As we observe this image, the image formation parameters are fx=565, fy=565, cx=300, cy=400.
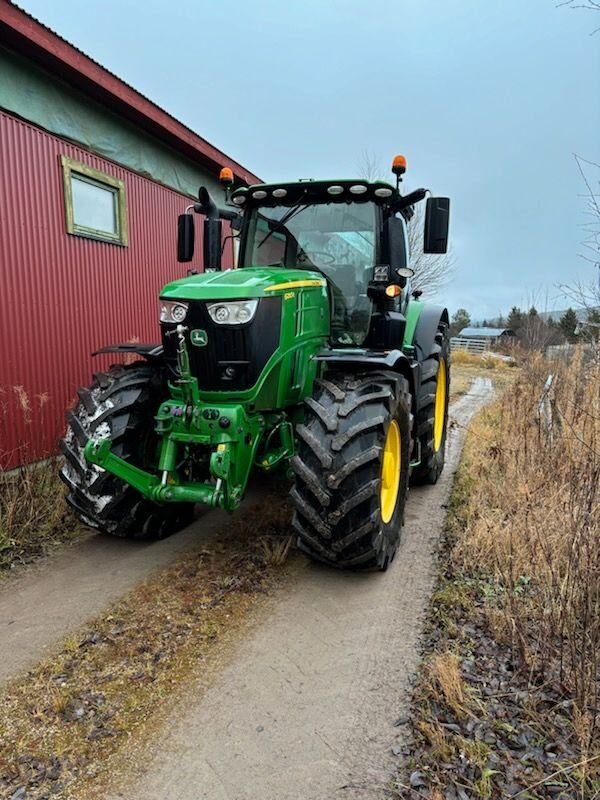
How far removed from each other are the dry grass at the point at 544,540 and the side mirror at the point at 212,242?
2867 mm

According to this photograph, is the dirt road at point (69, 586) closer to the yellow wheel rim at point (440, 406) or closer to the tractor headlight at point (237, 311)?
the tractor headlight at point (237, 311)

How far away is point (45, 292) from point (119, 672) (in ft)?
13.0

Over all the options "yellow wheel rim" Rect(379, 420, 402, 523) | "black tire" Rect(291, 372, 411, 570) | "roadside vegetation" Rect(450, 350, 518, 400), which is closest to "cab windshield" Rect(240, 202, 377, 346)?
"yellow wheel rim" Rect(379, 420, 402, 523)

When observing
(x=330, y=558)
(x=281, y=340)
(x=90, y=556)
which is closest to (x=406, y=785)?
(x=330, y=558)

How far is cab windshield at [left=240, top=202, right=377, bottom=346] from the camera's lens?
14.0 ft

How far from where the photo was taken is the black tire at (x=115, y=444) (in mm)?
3631

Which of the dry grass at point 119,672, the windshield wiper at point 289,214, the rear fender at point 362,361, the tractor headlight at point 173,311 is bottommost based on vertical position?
the dry grass at point 119,672

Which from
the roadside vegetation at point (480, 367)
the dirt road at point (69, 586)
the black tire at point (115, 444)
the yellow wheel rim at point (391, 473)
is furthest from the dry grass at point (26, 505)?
the roadside vegetation at point (480, 367)

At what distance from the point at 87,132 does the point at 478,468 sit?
17.4ft

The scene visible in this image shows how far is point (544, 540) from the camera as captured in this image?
3213 millimetres

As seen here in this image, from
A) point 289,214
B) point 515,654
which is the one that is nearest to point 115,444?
point 289,214

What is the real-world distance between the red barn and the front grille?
5.56ft

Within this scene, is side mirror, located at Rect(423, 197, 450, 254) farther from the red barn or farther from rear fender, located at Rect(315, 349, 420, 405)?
the red barn

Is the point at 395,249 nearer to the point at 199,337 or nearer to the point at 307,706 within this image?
the point at 199,337
